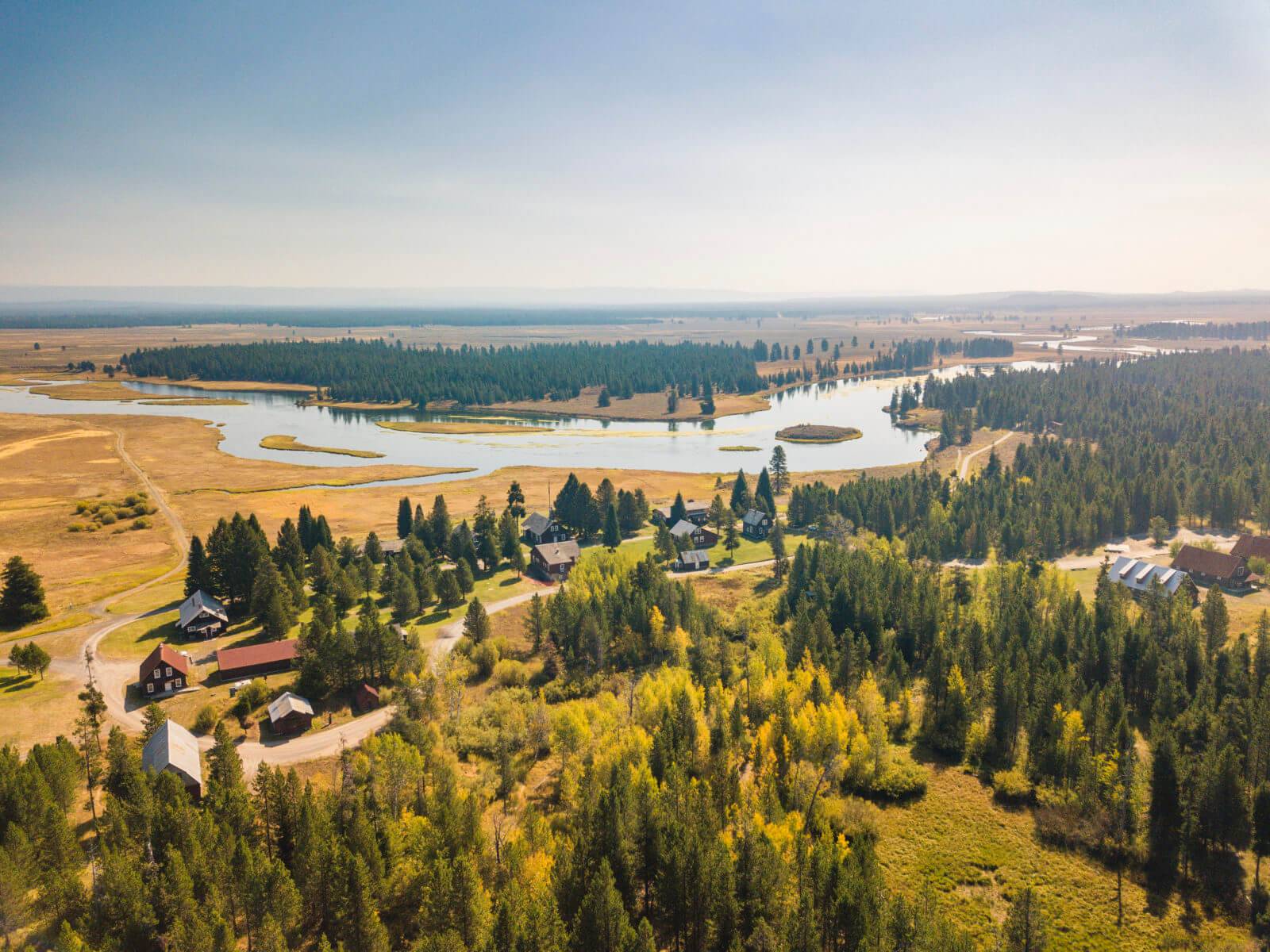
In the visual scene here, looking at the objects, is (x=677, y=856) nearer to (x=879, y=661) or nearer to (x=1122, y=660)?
(x=879, y=661)

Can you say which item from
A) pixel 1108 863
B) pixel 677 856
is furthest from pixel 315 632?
pixel 1108 863

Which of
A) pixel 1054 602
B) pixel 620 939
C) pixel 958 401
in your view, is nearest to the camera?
pixel 620 939

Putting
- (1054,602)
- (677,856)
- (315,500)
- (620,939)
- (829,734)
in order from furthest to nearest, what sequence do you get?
(315,500) → (1054,602) → (829,734) → (677,856) → (620,939)

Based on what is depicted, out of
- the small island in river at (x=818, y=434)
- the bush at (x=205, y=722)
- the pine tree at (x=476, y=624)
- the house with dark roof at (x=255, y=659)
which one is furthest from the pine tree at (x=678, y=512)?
the small island in river at (x=818, y=434)

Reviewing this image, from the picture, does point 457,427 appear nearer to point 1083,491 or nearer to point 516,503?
point 516,503

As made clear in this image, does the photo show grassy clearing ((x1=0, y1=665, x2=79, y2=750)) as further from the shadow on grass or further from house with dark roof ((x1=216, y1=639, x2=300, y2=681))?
house with dark roof ((x1=216, y1=639, x2=300, y2=681))

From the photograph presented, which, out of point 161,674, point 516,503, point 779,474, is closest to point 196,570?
point 161,674

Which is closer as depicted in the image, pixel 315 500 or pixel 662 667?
pixel 662 667

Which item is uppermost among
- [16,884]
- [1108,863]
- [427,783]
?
[16,884]

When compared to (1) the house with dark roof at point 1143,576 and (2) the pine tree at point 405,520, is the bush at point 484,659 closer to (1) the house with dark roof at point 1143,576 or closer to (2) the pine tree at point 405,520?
(2) the pine tree at point 405,520
